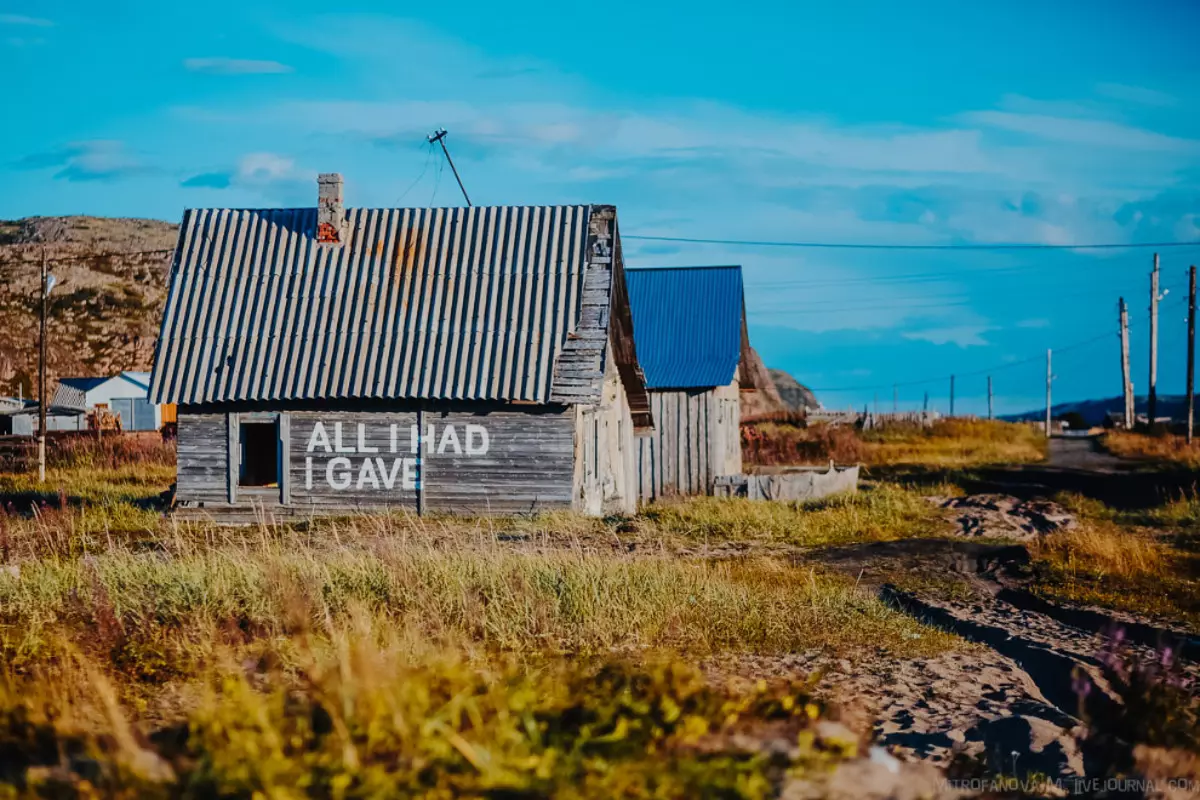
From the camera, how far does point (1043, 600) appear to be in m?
12.3

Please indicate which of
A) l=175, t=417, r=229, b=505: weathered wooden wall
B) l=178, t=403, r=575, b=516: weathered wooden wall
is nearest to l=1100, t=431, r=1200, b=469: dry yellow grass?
l=178, t=403, r=575, b=516: weathered wooden wall

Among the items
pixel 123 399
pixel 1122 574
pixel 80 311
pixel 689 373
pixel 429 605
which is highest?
pixel 80 311

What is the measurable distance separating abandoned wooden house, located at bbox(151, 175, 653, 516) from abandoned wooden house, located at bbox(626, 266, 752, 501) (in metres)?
4.25

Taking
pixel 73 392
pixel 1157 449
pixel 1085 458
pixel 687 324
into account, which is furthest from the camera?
pixel 73 392

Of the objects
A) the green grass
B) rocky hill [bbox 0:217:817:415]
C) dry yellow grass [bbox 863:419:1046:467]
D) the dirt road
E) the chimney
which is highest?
rocky hill [bbox 0:217:817:415]

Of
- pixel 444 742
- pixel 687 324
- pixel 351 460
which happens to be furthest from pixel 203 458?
pixel 444 742

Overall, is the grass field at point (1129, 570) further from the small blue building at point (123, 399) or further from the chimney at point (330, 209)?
the small blue building at point (123, 399)

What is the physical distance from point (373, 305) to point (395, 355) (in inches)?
51.6

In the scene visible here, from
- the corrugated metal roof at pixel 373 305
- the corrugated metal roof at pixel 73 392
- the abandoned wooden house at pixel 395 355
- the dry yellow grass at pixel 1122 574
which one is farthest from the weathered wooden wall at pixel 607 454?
the corrugated metal roof at pixel 73 392

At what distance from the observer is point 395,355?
1914 cm

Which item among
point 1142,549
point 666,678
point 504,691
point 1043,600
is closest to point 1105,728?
point 666,678

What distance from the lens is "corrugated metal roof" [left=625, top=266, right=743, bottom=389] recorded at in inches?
1001

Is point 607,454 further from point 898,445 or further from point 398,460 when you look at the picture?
point 898,445

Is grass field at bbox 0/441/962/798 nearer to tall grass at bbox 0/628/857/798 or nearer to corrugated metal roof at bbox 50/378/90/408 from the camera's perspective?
tall grass at bbox 0/628/857/798
